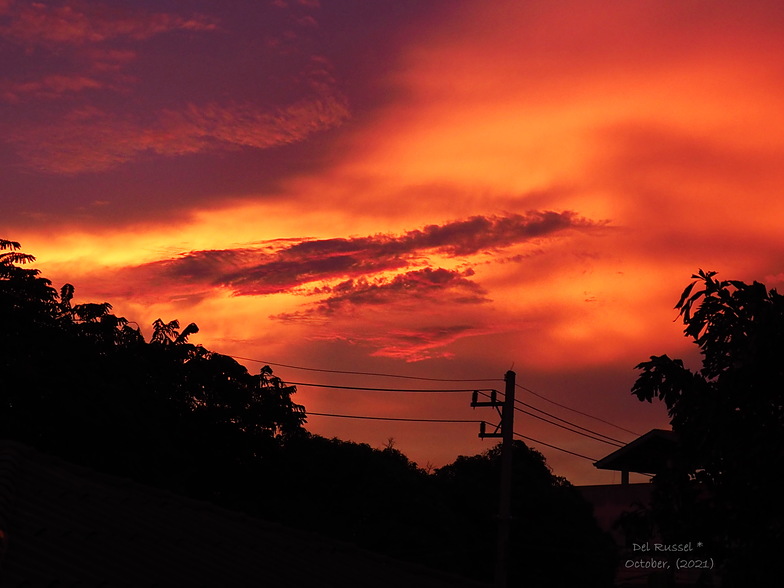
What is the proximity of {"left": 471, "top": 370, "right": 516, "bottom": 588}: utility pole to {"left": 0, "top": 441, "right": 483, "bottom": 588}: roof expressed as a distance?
1506cm

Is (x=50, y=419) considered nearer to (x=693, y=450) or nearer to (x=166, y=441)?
(x=166, y=441)

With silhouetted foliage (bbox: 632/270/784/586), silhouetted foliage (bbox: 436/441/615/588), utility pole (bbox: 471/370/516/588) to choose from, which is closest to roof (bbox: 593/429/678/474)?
silhouetted foliage (bbox: 436/441/615/588)

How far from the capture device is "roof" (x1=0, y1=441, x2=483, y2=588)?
11.0 meters

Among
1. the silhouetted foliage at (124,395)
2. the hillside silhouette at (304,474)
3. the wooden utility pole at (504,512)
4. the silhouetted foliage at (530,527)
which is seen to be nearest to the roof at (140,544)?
the wooden utility pole at (504,512)

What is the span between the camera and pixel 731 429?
1588 centimetres

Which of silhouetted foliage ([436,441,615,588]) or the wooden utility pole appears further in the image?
silhouetted foliage ([436,441,615,588])

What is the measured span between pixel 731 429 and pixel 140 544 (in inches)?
385

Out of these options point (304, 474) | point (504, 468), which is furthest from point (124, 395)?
point (504, 468)

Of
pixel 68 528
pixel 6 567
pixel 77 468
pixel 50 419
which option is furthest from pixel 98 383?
pixel 6 567

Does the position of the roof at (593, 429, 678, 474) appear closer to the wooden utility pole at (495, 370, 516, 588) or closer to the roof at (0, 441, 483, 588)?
A: the wooden utility pole at (495, 370, 516, 588)

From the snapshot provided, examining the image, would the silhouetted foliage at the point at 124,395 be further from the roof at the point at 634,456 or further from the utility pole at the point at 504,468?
the roof at the point at 634,456

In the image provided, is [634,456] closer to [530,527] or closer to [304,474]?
[530,527]

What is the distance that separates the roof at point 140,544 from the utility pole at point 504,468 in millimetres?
15058

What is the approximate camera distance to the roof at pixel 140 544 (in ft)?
36.1
